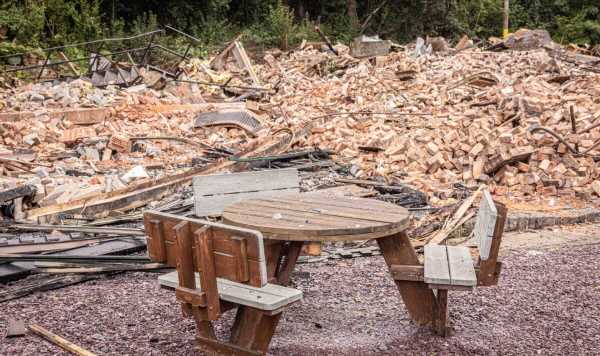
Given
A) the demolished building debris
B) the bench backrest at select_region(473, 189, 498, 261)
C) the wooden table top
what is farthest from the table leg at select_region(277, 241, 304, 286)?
the demolished building debris

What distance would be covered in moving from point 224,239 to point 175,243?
0.31 metres

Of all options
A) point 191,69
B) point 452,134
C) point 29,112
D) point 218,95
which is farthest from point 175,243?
point 191,69

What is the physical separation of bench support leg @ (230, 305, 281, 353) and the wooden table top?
21.6 inches

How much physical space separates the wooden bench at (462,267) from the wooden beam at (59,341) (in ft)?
6.71

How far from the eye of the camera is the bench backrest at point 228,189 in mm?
5441

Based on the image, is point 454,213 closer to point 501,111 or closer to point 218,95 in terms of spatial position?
point 501,111

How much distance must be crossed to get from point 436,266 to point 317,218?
85 cm

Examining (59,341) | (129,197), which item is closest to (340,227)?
(59,341)

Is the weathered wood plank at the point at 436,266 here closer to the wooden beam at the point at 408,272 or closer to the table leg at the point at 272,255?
the wooden beam at the point at 408,272

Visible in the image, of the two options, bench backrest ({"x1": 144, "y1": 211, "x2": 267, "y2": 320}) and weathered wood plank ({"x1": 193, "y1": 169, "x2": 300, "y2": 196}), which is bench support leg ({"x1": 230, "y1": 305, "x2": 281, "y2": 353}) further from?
weathered wood plank ({"x1": 193, "y1": 169, "x2": 300, "y2": 196})

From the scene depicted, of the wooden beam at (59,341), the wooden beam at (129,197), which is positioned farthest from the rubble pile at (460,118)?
the wooden beam at (59,341)

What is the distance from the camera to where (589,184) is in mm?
9305

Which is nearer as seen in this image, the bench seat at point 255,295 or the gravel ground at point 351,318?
the bench seat at point 255,295

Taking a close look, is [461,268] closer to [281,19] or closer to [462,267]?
[462,267]
